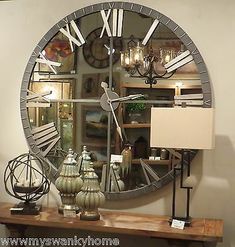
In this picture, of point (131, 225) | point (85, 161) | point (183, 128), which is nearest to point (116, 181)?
point (85, 161)

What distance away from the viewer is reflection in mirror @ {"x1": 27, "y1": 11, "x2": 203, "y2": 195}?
9.22 feet

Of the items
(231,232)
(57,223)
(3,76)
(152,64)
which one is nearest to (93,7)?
(152,64)

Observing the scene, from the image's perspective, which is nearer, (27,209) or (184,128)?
(184,128)

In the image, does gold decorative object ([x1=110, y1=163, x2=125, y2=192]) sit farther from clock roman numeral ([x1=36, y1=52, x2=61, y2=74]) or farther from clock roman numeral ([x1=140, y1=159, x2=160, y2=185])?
clock roman numeral ([x1=36, y1=52, x2=61, y2=74])

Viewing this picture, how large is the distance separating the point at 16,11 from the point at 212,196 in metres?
1.95

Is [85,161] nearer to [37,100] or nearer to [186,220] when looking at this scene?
[37,100]

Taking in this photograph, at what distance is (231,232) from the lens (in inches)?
110

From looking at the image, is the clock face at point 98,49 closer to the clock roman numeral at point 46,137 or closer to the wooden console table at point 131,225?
the clock roman numeral at point 46,137

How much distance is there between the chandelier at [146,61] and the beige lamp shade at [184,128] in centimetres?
40

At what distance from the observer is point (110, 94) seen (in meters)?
2.92

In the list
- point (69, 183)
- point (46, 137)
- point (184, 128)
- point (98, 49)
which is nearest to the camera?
point (184, 128)

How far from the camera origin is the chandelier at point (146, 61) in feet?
9.21

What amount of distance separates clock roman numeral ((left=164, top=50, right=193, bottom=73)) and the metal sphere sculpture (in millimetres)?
1108

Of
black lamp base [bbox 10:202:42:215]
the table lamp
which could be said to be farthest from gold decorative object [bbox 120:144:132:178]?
black lamp base [bbox 10:202:42:215]
